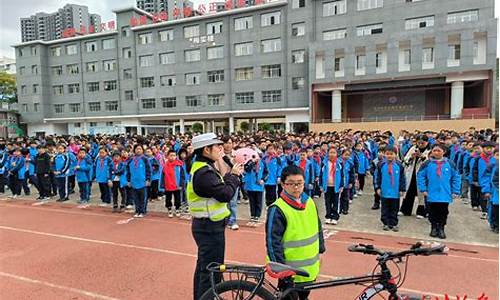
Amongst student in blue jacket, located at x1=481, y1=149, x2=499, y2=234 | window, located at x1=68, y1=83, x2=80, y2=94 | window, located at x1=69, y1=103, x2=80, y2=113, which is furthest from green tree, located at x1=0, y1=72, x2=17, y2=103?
student in blue jacket, located at x1=481, y1=149, x2=499, y2=234

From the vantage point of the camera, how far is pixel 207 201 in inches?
115

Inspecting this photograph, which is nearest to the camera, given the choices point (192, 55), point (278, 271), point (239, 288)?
point (278, 271)

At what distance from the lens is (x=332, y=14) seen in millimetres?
32875

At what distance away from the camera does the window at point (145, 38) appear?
41.5 metres

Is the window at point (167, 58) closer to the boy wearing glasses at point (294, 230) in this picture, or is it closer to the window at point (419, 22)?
the window at point (419, 22)

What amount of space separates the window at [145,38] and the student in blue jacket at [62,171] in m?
34.7

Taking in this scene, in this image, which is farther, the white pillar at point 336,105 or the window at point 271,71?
the window at point 271,71

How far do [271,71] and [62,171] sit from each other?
1139 inches

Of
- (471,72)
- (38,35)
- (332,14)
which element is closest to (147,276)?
(471,72)

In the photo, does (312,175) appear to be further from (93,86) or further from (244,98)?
(93,86)

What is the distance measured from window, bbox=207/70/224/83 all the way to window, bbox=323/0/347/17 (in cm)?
1257

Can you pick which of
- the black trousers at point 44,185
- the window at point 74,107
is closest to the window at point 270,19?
the window at point 74,107

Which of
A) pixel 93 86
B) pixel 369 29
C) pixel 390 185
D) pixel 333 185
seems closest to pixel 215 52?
pixel 369 29

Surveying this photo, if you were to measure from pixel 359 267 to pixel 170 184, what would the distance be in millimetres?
4637
